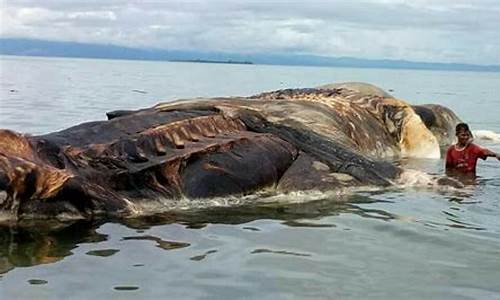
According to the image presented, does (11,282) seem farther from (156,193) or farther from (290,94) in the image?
(290,94)

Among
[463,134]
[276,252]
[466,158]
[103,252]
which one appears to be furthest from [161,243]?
[463,134]

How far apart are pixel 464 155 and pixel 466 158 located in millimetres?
57

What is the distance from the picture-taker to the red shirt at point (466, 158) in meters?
12.0

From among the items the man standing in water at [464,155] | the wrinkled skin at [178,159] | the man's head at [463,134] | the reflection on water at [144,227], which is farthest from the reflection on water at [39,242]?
the man's head at [463,134]

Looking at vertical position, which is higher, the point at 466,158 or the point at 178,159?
the point at 178,159

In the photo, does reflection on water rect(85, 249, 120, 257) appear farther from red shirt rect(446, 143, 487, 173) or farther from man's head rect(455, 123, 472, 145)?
man's head rect(455, 123, 472, 145)

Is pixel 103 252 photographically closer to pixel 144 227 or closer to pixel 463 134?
pixel 144 227

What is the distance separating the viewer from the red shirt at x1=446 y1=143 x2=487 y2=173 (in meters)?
12.0

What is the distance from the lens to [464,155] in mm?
12031

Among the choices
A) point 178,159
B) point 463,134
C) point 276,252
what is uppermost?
point 178,159

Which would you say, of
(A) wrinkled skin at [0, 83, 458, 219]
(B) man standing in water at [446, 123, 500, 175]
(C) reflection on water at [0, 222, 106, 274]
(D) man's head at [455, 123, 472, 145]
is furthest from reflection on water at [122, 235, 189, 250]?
(D) man's head at [455, 123, 472, 145]

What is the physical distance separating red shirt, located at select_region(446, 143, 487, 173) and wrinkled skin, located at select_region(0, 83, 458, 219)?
1.72 metres

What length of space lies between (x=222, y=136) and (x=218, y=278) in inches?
139

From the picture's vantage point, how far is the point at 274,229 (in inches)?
286
